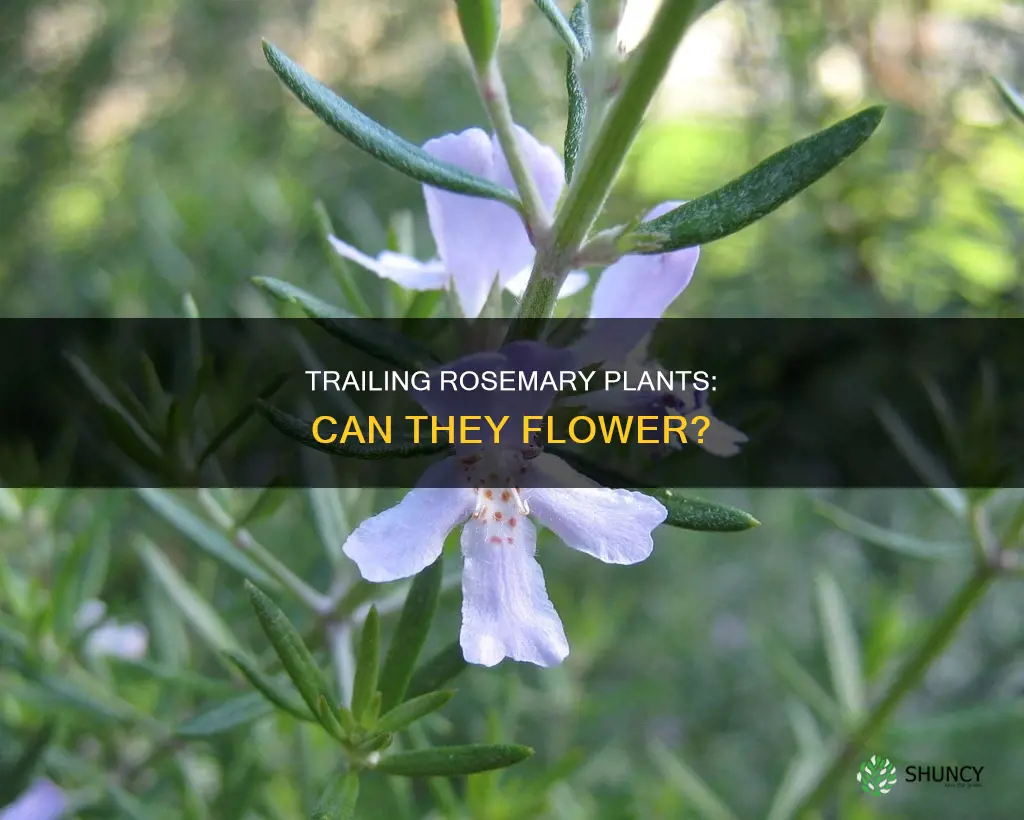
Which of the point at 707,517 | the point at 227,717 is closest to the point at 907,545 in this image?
the point at 707,517

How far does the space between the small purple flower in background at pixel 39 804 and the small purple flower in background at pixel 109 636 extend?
0.56ft

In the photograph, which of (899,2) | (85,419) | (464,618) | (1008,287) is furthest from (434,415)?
(899,2)

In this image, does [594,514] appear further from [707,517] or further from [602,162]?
[602,162]

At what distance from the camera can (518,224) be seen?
75 cm

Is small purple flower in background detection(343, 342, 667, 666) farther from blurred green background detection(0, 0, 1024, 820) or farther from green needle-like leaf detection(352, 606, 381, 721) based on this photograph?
blurred green background detection(0, 0, 1024, 820)

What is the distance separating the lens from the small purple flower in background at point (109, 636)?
1184 mm

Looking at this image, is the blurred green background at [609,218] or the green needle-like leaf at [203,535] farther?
the blurred green background at [609,218]

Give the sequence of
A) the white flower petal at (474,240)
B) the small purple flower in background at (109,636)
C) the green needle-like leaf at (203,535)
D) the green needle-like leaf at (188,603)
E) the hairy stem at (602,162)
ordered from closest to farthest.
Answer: the hairy stem at (602,162)
the white flower petal at (474,240)
the green needle-like leaf at (203,535)
the green needle-like leaf at (188,603)
the small purple flower in background at (109,636)

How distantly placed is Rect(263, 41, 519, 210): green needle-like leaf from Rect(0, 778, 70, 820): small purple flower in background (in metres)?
0.81

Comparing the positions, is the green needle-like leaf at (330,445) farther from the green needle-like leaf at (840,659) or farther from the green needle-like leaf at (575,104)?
the green needle-like leaf at (840,659)

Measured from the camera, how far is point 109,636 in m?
1.31

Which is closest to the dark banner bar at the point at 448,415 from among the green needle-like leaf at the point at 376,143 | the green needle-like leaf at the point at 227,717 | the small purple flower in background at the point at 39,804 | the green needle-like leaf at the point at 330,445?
the green needle-like leaf at the point at 330,445

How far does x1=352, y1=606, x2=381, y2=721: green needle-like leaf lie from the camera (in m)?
0.64

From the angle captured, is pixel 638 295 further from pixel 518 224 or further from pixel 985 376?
pixel 985 376
